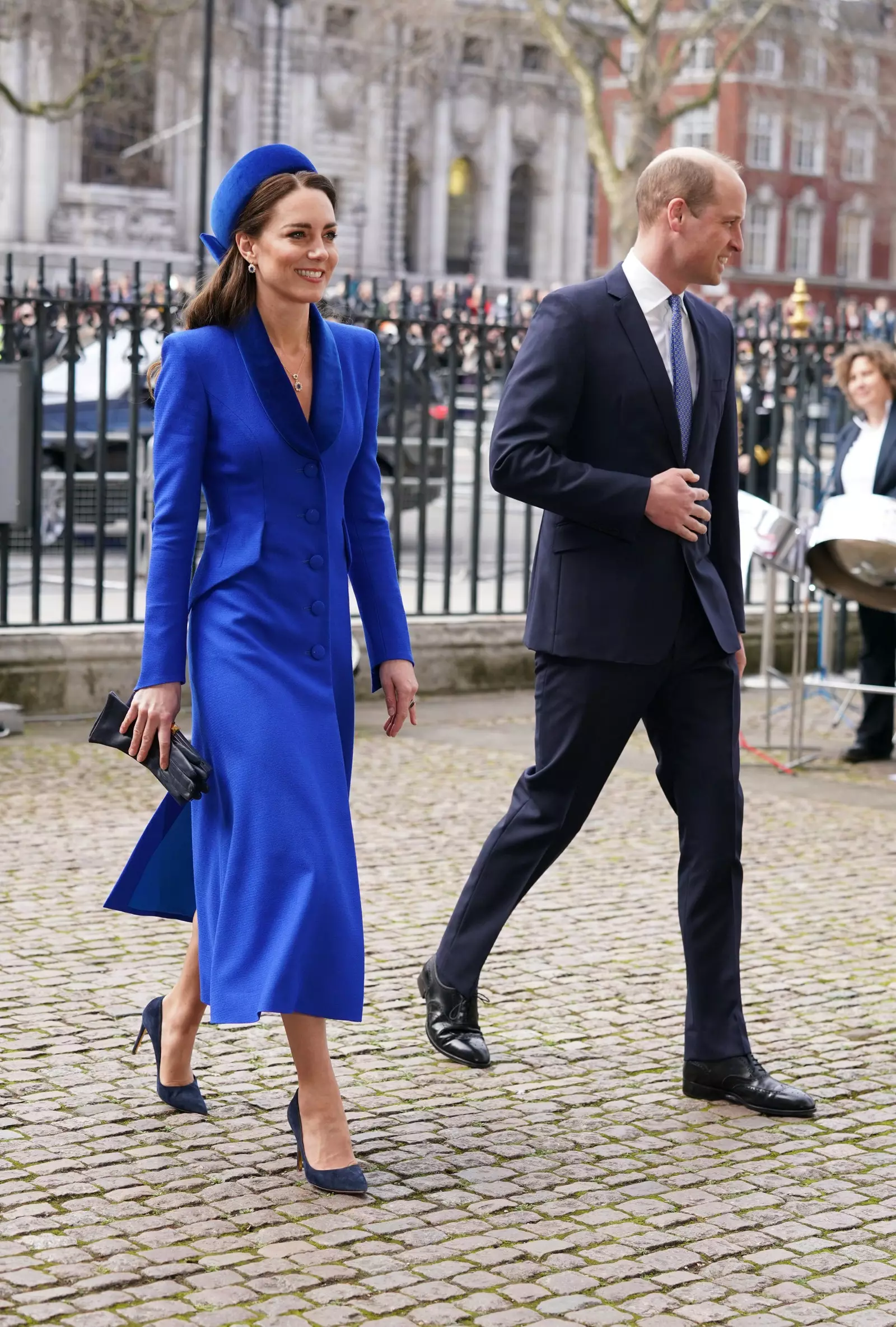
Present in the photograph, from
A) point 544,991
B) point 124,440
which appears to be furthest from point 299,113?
point 544,991

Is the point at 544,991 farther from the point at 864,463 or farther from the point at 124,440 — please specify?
the point at 124,440

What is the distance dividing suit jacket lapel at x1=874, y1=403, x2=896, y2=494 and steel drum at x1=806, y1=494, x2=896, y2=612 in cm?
97

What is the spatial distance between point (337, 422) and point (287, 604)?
0.35m

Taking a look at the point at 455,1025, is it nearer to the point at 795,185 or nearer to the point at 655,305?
the point at 655,305

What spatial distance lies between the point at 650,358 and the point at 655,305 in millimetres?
125

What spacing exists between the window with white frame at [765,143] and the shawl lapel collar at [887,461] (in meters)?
63.0

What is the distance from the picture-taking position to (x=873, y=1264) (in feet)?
11.7

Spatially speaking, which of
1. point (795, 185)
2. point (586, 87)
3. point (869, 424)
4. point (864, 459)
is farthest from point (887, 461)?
point (795, 185)

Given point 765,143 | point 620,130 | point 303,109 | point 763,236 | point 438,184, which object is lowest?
point 763,236

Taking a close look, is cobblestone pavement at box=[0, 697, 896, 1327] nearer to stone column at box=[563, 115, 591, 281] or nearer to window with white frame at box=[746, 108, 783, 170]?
window with white frame at box=[746, 108, 783, 170]

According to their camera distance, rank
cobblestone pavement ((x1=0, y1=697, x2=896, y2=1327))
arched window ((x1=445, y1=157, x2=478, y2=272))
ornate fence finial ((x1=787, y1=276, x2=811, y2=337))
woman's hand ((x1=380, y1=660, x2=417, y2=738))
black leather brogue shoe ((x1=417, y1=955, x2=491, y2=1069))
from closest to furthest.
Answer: cobblestone pavement ((x1=0, y1=697, x2=896, y2=1327)) → woman's hand ((x1=380, y1=660, x2=417, y2=738)) → black leather brogue shoe ((x1=417, y1=955, x2=491, y2=1069)) → ornate fence finial ((x1=787, y1=276, x2=811, y2=337)) → arched window ((x1=445, y1=157, x2=478, y2=272))

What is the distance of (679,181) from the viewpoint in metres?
4.31

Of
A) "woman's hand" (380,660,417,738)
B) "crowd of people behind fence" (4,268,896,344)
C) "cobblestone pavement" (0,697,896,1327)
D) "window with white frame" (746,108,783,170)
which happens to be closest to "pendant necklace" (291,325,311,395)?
"woman's hand" (380,660,417,738)

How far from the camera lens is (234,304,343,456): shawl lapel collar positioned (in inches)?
153
